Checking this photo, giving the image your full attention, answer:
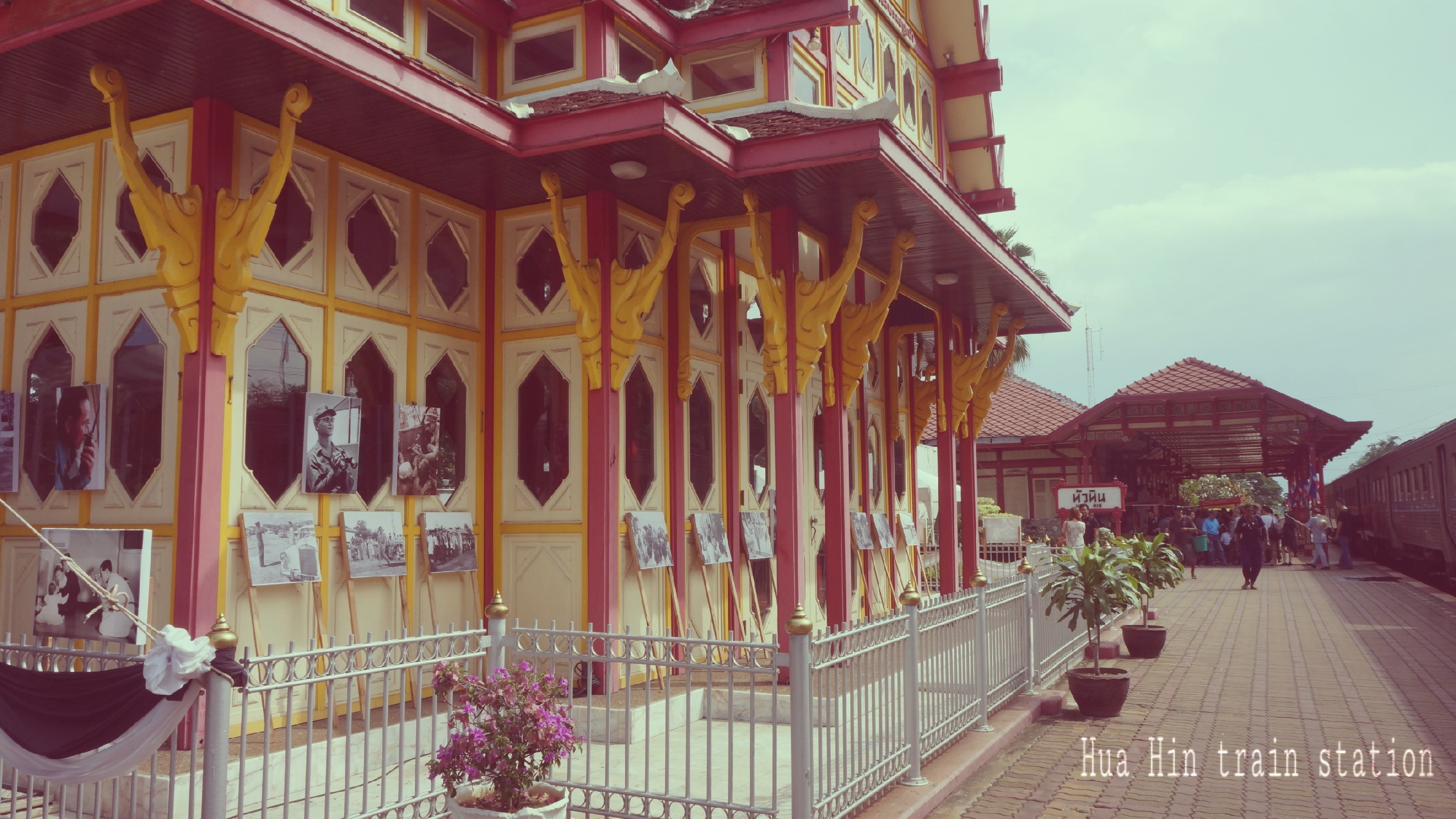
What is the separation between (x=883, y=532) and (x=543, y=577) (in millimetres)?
6632

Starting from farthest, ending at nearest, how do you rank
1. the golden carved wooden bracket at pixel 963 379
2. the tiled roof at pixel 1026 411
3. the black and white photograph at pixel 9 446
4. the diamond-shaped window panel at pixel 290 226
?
the tiled roof at pixel 1026 411
the golden carved wooden bracket at pixel 963 379
the black and white photograph at pixel 9 446
the diamond-shaped window panel at pixel 290 226

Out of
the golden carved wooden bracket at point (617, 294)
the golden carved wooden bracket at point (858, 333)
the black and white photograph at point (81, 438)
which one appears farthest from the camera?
the golden carved wooden bracket at point (858, 333)

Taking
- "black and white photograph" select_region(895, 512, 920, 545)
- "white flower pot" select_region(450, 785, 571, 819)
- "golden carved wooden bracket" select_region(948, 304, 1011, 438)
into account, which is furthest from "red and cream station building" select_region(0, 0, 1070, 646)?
"black and white photograph" select_region(895, 512, 920, 545)

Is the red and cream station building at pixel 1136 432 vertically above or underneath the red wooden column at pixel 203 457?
above

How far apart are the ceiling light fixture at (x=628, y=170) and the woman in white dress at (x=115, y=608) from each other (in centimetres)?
448

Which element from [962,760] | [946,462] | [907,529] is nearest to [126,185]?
[962,760]

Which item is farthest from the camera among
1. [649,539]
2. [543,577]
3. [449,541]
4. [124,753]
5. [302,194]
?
[649,539]

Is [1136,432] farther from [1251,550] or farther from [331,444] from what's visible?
[331,444]

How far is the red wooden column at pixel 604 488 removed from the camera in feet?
28.0

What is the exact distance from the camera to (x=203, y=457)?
6512 millimetres

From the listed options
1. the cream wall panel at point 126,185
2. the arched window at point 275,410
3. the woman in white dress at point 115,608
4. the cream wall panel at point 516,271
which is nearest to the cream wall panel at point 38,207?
the cream wall panel at point 126,185

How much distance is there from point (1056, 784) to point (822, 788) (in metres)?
2.37

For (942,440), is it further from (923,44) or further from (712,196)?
(712,196)

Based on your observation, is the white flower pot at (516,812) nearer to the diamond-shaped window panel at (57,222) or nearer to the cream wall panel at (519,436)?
the cream wall panel at (519,436)
